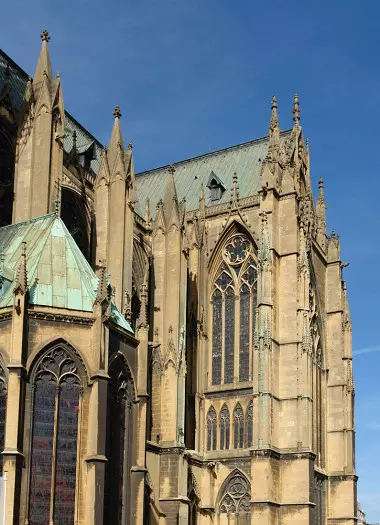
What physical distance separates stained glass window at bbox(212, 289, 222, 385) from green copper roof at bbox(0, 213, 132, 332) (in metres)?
17.7

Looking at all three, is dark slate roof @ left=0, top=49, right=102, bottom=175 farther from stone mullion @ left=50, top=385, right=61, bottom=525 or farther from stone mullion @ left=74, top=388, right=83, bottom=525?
stone mullion @ left=74, top=388, right=83, bottom=525

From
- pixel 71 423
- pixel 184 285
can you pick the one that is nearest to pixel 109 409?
pixel 71 423

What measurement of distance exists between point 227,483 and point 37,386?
1988 cm

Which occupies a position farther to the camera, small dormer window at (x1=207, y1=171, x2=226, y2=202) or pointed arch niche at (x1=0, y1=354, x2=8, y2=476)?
small dormer window at (x1=207, y1=171, x2=226, y2=202)

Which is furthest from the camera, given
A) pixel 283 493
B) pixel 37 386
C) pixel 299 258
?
pixel 299 258

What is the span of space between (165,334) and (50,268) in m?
13.4

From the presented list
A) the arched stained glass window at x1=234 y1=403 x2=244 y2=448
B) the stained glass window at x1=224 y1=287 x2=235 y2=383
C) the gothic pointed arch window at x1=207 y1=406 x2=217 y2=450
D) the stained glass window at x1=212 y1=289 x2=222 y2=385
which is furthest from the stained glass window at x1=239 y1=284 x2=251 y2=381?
the gothic pointed arch window at x1=207 y1=406 x2=217 y2=450

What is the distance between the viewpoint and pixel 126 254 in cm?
3866

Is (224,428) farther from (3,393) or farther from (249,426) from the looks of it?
(3,393)

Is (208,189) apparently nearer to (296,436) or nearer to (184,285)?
(184,285)

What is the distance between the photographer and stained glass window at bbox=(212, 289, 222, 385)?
153ft

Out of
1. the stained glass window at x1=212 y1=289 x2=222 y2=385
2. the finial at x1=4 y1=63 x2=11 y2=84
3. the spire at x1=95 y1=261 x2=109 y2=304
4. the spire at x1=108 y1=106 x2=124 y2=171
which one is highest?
the finial at x1=4 y1=63 x2=11 y2=84

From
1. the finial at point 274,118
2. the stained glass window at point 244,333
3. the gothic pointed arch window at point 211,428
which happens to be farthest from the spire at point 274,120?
the gothic pointed arch window at point 211,428

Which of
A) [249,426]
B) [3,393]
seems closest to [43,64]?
[3,393]
